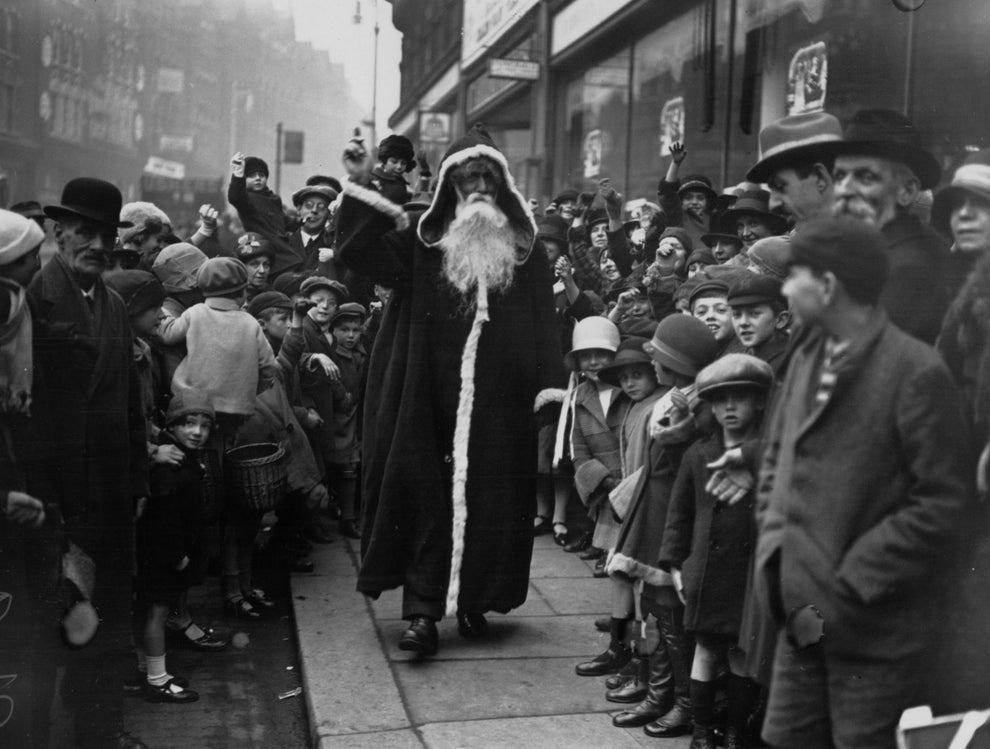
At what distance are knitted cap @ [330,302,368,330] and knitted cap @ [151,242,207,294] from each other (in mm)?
966

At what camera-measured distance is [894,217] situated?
3.08 metres

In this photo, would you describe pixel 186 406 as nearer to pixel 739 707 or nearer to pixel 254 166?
pixel 739 707

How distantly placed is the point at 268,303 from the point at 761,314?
338cm

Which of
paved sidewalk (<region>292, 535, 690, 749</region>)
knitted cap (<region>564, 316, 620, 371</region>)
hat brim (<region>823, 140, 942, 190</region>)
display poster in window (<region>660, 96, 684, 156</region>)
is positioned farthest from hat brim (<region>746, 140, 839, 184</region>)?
display poster in window (<region>660, 96, 684, 156</region>)

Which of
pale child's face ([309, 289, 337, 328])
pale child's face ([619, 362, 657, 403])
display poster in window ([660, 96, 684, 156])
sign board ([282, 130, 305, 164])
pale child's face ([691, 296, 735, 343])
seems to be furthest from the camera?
sign board ([282, 130, 305, 164])

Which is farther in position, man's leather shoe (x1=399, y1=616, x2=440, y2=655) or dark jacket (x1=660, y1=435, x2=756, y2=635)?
man's leather shoe (x1=399, y1=616, x2=440, y2=655)

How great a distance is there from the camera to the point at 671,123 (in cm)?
1194

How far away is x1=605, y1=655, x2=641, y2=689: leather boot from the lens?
4.64 m

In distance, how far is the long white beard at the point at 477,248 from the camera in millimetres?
5086

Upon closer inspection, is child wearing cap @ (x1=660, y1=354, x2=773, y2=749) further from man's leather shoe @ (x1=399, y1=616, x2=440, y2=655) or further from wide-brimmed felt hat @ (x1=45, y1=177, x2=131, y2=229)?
wide-brimmed felt hat @ (x1=45, y1=177, x2=131, y2=229)

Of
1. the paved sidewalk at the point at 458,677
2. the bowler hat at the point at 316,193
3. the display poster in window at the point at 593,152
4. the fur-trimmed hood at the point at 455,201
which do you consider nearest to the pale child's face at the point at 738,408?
the paved sidewalk at the point at 458,677

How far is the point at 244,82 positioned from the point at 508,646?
166 ft

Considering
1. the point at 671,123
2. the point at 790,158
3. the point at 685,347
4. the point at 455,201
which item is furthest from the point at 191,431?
the point at 671,123

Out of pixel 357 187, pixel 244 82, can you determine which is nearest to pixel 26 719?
pixel 357 187
